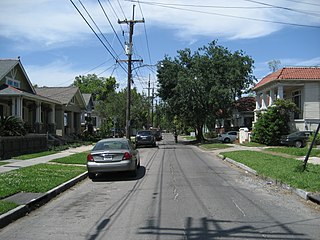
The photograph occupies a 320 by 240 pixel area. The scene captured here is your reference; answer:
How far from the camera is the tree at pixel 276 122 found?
31.7 m

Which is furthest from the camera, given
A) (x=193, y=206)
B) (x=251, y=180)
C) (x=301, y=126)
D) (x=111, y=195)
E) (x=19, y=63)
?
(x=301, y=126)

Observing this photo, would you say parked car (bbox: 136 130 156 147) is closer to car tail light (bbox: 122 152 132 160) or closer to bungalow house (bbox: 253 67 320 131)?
bungalow house (bbox: 253 67 320 131)

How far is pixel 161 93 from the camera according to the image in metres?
44.5

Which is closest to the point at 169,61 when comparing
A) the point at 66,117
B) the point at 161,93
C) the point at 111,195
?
A: the point at 161,93

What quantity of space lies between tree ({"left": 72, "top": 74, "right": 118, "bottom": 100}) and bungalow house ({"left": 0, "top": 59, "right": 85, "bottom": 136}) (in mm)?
43595

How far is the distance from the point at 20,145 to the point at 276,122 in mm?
20666

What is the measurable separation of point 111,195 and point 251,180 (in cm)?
533

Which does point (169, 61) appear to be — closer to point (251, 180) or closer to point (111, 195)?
point (251, 180)

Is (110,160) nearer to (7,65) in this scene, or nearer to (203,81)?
(7,65)

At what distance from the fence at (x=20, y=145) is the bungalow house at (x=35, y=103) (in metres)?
2.63

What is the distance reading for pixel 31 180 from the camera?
1143cm

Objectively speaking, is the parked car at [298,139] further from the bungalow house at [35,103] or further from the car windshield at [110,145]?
the bungalow house at [35,103]

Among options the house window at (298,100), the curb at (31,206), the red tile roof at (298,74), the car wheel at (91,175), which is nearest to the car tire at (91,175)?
the car wheel at (91,175)

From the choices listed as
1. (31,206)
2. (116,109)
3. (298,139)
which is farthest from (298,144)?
(116,109)
